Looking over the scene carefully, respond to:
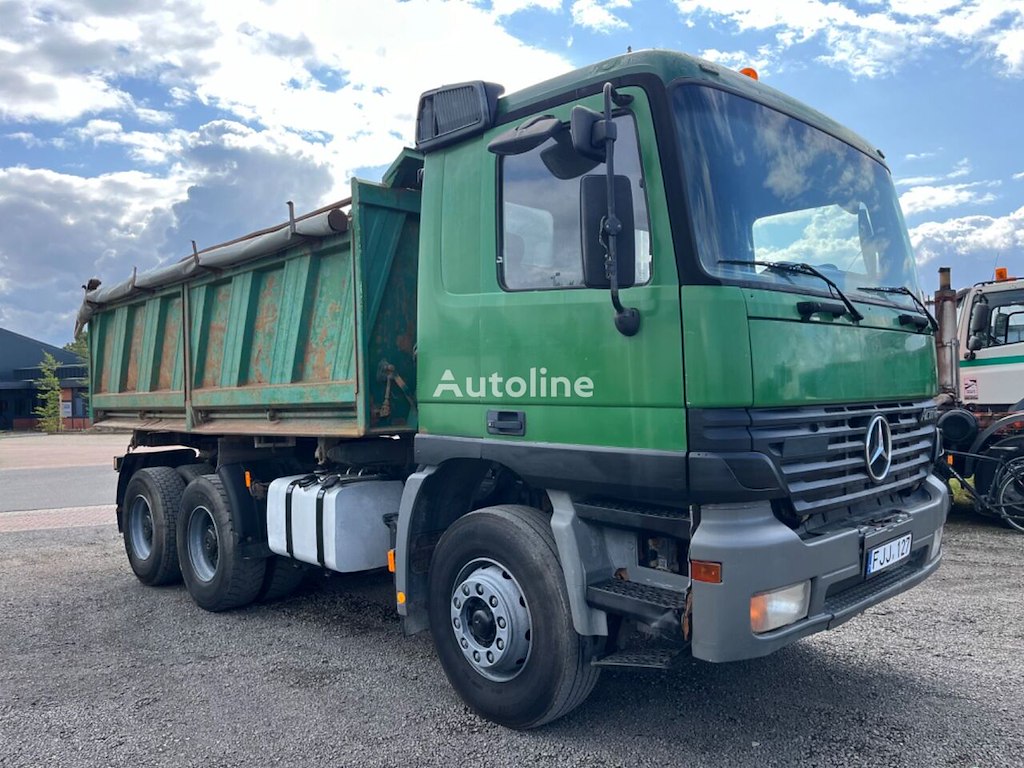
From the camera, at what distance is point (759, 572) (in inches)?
117

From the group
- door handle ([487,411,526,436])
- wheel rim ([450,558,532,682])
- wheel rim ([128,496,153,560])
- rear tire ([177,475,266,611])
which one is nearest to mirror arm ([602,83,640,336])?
door handle ([487,411,526,436])

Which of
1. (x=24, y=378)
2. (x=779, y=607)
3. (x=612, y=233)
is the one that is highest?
(x=24, y=378)

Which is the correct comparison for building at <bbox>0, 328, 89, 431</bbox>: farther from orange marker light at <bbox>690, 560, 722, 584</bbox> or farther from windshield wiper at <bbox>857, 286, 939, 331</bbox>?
orange marker light at <bbox>690, 560, 722, 584</bbox>

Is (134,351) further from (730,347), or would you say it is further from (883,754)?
(883,754)

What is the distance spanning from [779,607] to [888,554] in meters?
0.80

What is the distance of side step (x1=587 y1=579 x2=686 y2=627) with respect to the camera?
10.4 ft

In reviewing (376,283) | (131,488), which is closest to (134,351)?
(131,488)

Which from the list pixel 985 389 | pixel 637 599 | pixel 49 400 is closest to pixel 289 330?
pixel 637 599

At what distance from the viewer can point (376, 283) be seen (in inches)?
181

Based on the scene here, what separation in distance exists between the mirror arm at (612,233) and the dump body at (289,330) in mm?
1770

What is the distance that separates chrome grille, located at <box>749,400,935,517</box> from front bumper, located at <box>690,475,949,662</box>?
14cm

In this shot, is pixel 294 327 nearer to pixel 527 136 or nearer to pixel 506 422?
pixel 506 422

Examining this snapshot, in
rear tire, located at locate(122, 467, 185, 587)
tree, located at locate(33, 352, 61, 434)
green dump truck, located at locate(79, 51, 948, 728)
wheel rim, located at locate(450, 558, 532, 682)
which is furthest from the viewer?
tree, located at locate(33, 352, 61, 434)

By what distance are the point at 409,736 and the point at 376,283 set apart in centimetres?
238
